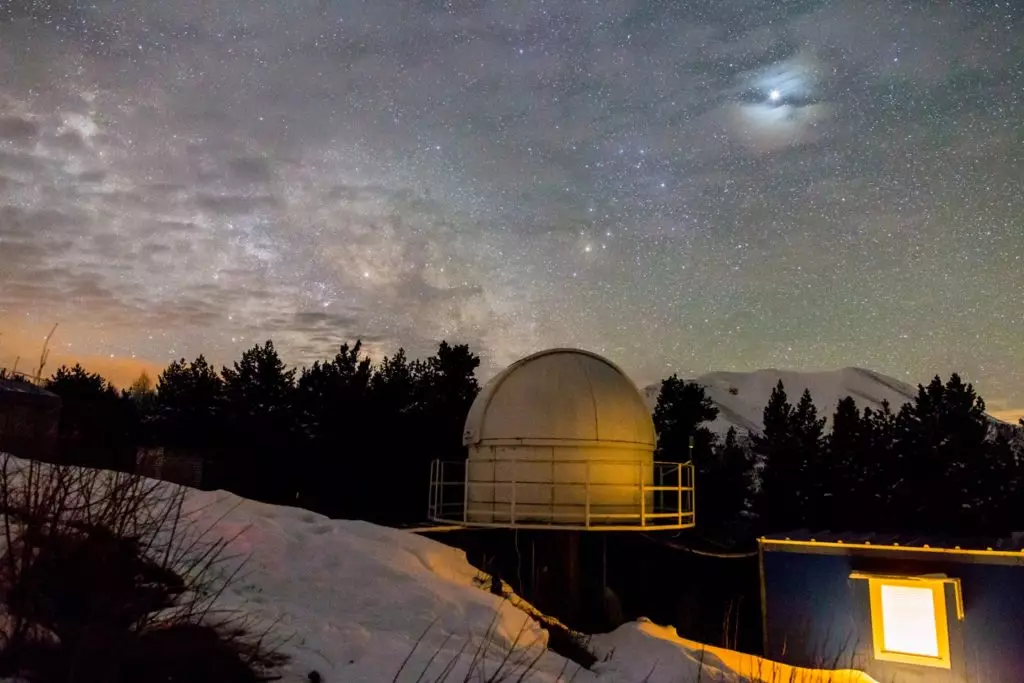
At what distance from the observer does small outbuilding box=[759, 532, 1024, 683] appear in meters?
12.9

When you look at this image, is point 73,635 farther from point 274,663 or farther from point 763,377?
point 763,377

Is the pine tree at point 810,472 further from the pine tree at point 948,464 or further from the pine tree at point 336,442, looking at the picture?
the pine tree at point 336,442

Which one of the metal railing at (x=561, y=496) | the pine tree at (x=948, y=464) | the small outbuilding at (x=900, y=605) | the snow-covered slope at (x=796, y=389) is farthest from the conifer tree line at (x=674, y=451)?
the snow-covered slope at (x=796, y=389)

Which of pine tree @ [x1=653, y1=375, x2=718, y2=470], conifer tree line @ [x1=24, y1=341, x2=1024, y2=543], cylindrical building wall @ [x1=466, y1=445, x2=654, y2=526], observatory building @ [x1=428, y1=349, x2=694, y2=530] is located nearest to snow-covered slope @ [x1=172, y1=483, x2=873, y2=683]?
cylindrical building wall @ [x1=466, y1=445, x2=654, y2=526]

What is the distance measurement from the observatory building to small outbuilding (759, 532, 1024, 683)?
288 cm

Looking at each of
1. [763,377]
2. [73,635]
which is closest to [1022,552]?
[73,635]

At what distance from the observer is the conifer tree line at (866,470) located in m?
24.2

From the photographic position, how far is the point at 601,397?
632 inches

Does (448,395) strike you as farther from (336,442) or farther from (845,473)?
(845,473)

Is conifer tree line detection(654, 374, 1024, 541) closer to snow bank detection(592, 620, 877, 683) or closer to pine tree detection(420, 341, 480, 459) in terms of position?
pine tree detection(420, 341, 480, 459)

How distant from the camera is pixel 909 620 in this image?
44.7 feet

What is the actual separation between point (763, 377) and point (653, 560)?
6514 inches

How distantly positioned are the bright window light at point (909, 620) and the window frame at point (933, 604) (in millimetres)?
54

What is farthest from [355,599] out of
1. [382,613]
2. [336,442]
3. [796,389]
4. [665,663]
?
[796,389]
